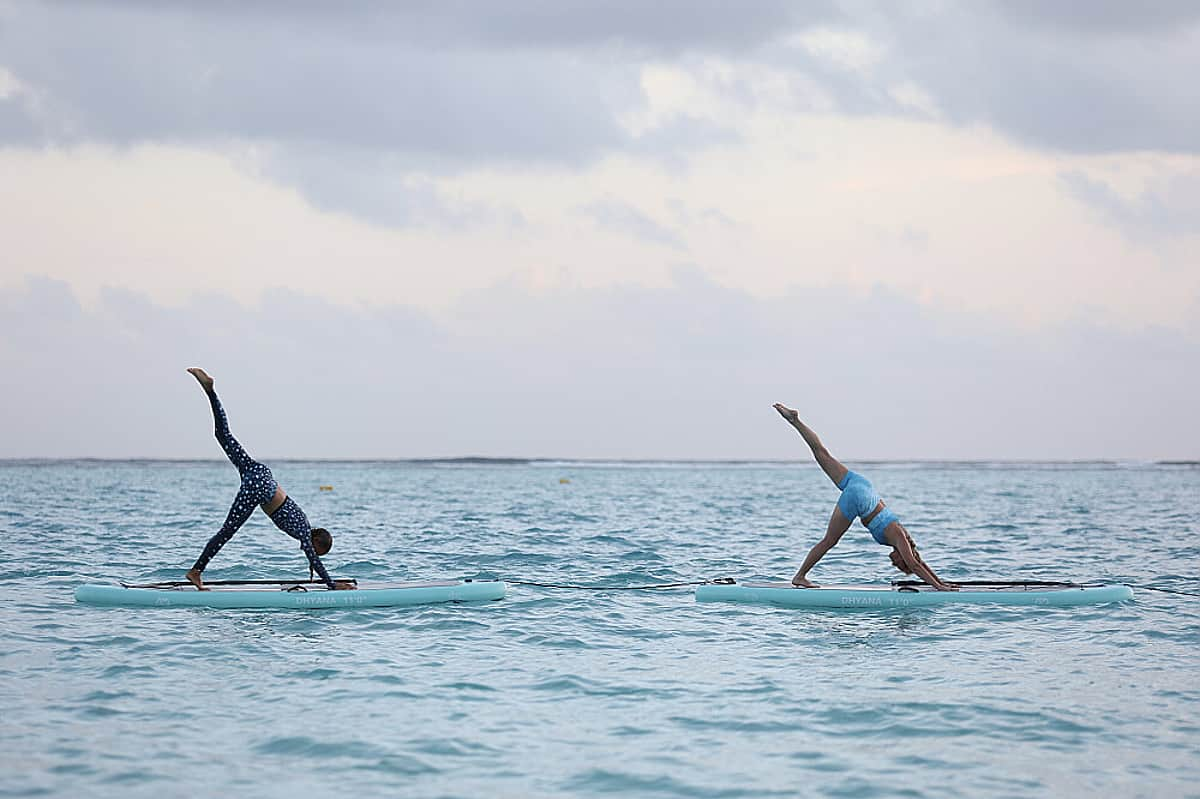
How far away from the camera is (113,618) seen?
15609 mm

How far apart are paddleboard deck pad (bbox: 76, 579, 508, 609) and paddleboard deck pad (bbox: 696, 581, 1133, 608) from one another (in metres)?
3.69

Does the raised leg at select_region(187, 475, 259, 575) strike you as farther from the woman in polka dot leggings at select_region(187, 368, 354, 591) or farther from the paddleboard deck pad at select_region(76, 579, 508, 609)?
the paddleboard deck pad at select_region(76, 579, 508, 609)

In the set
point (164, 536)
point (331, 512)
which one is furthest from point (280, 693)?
point (331, 512)

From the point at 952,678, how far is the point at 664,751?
4.02 m

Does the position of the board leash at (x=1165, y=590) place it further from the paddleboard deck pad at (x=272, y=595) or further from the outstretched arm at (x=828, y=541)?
the paddleboard deck pad at (x=272, y=595)

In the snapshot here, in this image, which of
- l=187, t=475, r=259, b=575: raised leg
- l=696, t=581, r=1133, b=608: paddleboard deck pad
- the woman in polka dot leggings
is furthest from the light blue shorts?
l=187, t=475, r=259, b=575: raised leg

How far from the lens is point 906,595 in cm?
1684

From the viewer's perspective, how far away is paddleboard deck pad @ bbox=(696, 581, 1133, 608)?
16844 millimetres

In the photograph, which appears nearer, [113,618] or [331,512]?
[113,618]

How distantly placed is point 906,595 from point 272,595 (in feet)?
27.7

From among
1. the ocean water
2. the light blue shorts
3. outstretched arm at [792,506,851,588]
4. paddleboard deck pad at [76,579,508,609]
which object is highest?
the light blue shorts

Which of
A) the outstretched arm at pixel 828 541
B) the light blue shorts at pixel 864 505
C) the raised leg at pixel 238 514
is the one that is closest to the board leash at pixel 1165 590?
the light blue shorts at pixel 864 505

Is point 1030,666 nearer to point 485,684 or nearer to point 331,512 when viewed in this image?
point 485,684

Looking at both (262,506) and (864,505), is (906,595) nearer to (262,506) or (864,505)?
(864,505)
